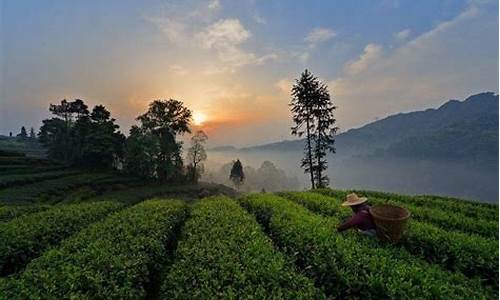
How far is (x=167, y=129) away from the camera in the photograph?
2874 inches

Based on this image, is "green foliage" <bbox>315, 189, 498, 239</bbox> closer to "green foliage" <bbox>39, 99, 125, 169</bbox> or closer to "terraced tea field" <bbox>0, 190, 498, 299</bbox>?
"terraced tea field" <bbox>0, 190, 498, 299</bbox>

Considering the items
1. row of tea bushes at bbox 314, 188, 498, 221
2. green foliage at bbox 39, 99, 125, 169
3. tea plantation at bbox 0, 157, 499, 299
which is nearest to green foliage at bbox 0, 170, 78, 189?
green foliage at bbox 39, 99, 125, 169

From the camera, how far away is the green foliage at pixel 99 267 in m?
7.07

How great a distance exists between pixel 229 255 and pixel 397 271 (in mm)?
4167

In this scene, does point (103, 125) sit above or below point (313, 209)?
above

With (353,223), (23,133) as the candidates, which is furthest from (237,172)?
(23,133)

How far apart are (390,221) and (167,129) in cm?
6726

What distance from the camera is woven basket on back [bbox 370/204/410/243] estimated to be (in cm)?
1005

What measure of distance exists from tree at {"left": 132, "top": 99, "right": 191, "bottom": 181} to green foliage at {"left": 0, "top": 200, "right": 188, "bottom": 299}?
56280mm

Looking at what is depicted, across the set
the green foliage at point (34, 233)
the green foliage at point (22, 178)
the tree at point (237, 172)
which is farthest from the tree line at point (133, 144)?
the green foliage at point (34, 233)

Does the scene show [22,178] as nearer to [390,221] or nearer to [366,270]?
[390,221]

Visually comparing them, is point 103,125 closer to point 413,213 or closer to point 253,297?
A: point 413,213

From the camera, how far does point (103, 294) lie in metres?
7.02

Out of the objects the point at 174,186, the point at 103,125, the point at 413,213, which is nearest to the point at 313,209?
the point at 413,213
